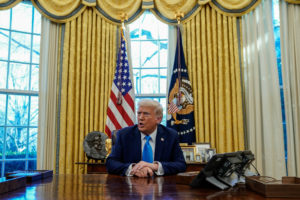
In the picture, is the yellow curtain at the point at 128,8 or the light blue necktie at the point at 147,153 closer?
the light blue necktie at the point at 147,153

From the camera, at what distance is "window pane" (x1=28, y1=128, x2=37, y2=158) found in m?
5.05

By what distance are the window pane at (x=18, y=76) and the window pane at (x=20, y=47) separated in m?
0.12

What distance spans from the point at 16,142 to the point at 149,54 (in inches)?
108

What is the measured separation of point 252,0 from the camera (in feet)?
15.9

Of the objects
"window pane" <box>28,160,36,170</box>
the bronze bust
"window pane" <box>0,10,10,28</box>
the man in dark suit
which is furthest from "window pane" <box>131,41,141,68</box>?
the man in dark suit

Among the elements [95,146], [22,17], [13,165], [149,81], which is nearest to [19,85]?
[22,17]

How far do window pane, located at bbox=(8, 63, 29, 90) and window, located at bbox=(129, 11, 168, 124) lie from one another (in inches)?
73.3

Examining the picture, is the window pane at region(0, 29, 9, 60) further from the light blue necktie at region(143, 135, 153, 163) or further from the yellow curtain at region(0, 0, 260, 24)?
the light blue necktie at region(143, 135, 153, 163)

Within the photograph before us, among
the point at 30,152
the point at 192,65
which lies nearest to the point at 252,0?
the point at 192,65

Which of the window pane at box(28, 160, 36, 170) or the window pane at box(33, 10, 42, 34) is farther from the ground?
the window pane at box(33, 10, 42, 34)

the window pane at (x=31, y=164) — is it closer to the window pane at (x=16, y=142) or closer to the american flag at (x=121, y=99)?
the window pane at (x=16, y=142)

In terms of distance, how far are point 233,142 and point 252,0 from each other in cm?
230

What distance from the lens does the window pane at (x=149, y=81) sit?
5.46 meters

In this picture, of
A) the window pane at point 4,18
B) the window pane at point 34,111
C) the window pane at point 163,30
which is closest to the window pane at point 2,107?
the window pane at point 34,111
